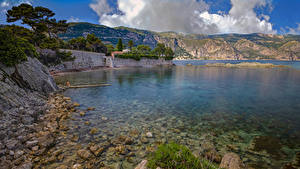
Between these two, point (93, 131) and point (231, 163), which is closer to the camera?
point (231, 163)

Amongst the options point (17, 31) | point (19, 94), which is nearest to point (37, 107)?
point (19, 94)

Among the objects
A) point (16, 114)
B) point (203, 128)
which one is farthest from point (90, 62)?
point (203, 128)

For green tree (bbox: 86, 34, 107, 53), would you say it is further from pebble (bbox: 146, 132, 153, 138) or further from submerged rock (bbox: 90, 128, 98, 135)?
pebble (bbox: 146, 132, 153, 138)

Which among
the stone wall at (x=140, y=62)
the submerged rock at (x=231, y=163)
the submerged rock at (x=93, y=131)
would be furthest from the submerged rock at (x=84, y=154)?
the stone wall at (x=140, y=62)

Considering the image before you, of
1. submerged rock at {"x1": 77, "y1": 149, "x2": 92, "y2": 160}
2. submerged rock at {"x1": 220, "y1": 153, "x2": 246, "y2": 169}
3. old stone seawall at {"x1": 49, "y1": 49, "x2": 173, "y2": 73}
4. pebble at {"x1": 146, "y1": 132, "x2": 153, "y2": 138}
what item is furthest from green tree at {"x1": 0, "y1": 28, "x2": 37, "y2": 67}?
old stone seawall at {"x1": 49, "y1": 49, "x2": 173, "y2": 73}

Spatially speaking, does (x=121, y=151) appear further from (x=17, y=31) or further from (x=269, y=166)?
(x=17, y=31)

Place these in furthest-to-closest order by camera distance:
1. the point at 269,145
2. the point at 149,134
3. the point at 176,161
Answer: the point at 149,134
the point at 269,145
the point at 176,161

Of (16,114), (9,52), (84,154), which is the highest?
(9,52)

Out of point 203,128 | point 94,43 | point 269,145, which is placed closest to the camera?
point 269,145

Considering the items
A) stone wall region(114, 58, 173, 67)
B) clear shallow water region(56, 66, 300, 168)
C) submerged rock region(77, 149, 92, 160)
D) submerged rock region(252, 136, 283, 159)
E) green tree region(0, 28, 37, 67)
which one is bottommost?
submerged rock region(252, 136, 283, 159)

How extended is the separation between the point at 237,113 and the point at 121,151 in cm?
1273

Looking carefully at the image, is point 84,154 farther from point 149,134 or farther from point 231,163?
point 231,163

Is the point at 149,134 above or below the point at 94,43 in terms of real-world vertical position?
below

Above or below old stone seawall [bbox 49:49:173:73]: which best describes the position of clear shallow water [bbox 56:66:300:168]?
below
